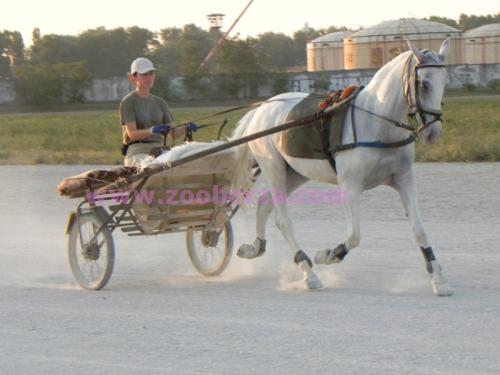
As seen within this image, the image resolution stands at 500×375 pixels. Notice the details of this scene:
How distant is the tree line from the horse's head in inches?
1988

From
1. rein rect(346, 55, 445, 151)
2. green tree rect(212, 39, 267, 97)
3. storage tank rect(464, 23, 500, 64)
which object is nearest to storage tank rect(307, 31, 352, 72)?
green tree rect(212, 39, 267, 97)

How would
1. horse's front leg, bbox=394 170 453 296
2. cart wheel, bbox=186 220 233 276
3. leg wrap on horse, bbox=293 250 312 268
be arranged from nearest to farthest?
horse's front leg, bbox=394 170 453 296, leg wrap on horse, bbox=293 250 312 268, cart wheel, bbox=186 220 233 276

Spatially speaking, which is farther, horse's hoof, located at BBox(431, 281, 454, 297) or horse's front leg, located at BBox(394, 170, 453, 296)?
horse's front leg, located at BBox(394, 170, 453, 296)

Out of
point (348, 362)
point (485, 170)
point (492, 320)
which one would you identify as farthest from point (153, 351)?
point (485, 170)

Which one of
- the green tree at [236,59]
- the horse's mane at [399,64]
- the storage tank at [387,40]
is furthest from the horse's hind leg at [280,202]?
the green tree at [236,59]

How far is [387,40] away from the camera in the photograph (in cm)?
5891

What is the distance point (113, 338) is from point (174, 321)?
0.57 metres

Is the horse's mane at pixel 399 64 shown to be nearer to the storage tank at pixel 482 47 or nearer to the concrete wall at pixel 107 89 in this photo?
the concrete wall at pixel 107 89

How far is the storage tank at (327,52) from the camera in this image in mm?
66500

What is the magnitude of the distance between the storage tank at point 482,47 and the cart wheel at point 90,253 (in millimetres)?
55015

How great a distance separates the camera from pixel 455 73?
56062 mm

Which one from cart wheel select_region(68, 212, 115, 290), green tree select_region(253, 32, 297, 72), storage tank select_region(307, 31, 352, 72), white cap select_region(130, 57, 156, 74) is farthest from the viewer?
green tree select_region(253, 32, 297, 72)

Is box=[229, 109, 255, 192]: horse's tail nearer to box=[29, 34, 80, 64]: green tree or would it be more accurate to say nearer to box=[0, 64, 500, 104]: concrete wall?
box=[0, 64, 500, 104]: concrete wall

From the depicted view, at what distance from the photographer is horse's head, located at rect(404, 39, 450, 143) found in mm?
6805
